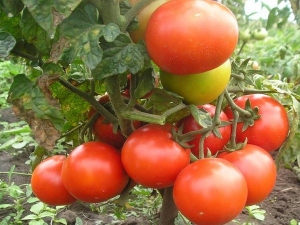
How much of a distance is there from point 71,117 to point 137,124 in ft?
0.56

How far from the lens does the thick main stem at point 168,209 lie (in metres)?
1.17

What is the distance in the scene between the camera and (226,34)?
2.50 ft

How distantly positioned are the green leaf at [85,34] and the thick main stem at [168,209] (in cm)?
52

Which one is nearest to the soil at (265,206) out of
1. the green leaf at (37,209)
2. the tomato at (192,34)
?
the green leaf at (37,209)

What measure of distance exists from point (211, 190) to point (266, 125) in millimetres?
240

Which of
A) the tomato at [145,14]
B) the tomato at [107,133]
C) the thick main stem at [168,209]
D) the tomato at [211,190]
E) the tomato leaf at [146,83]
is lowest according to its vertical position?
the thick main stem at [168,209]

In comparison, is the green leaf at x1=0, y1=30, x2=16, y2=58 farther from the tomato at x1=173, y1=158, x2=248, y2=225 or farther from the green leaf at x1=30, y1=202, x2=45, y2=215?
the green leaf at x1=30, y1=202, x2=45, y2=215

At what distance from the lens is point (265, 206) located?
1979 mm

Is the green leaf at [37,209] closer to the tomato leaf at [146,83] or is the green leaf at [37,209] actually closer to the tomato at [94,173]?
the tomato at [94,173]

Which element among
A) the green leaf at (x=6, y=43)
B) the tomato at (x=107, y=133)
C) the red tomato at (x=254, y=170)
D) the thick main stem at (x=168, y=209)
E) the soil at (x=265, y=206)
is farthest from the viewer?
the soil at (x=265, y=206)

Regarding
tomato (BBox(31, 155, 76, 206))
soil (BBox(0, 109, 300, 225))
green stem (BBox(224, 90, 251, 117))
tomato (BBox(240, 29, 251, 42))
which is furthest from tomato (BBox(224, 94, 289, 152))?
tomato (BBox(240, 29, 251, 42))

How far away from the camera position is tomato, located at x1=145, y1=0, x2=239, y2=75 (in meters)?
0.75

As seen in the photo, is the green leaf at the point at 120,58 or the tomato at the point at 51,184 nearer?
the green leaf at the point at 120,58

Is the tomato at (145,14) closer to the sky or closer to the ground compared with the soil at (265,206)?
closer to the sky
